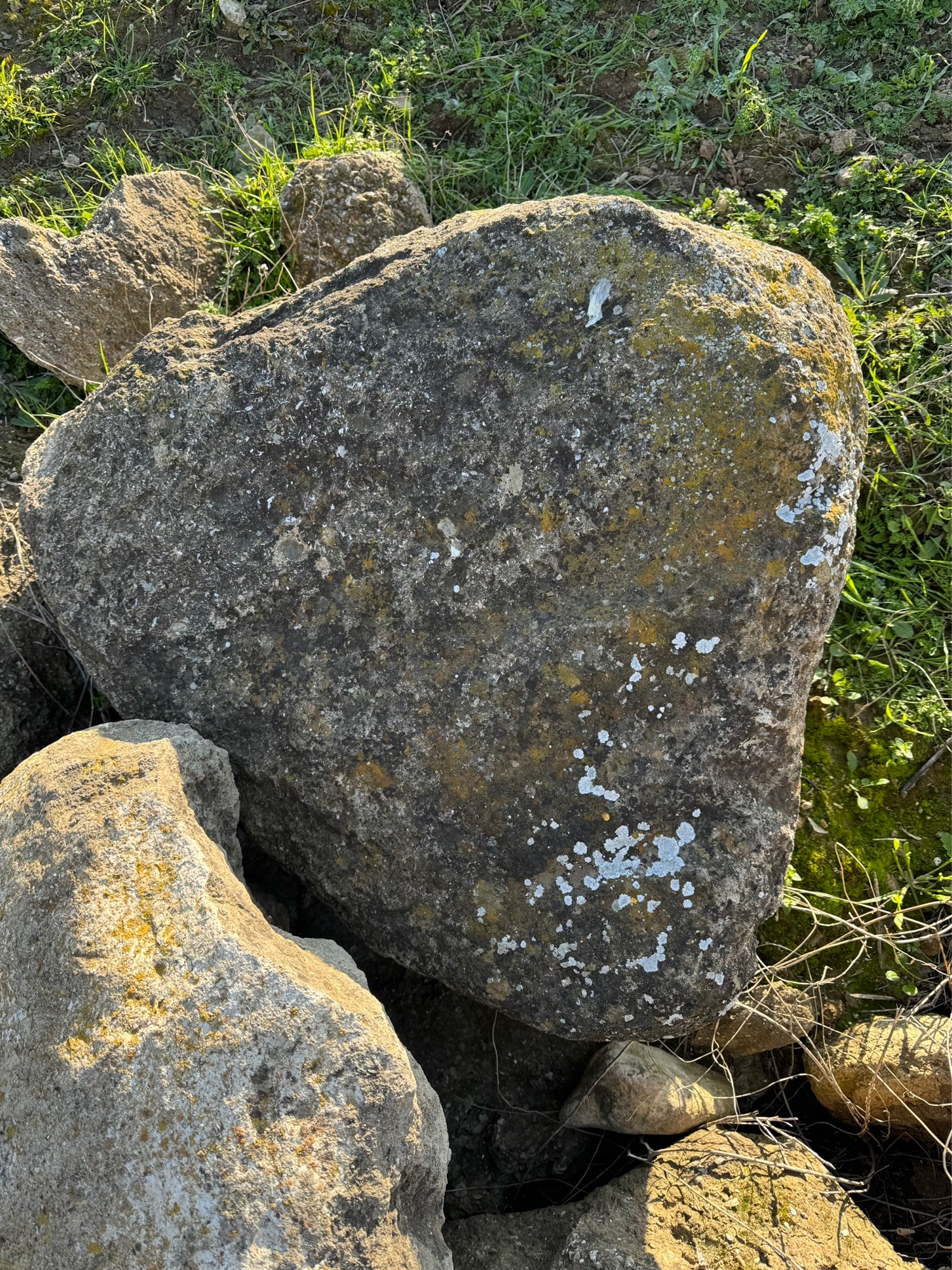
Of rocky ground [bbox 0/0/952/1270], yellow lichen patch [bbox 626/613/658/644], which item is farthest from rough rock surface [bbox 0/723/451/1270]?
yellow lichen patch [bbox 626/613/658/644]

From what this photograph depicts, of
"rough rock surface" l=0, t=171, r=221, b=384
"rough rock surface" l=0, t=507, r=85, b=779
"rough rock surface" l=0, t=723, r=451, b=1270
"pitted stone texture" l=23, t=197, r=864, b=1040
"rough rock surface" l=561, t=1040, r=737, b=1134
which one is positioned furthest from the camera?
"rough rock surface" l=0, t=171, r=221, b=384

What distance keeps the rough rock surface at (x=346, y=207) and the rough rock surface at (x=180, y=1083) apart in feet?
7.27

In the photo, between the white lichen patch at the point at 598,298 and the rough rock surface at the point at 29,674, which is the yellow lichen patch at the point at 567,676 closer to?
the white lichen patch at the point at 598,298

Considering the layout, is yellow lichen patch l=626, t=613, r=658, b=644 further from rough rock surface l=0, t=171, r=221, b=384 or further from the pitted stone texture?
rough rock surface l=0, t=171, r=221, b=384

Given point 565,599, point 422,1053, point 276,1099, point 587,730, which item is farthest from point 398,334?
point 422,1053

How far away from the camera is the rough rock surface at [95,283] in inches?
129

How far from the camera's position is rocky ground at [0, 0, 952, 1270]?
1.66 metres

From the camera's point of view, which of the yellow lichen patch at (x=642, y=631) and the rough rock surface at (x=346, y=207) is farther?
the rough rock surface at (x=346, y=207)

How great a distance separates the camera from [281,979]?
1667 millimetres

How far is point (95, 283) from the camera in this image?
3283 millimetres

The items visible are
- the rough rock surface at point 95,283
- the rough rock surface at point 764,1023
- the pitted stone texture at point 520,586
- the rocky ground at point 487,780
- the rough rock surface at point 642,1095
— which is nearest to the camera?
the rocky ground at point 487,780

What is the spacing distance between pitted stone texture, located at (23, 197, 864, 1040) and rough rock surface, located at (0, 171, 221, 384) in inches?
49.4

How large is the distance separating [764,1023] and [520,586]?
140 centimetres

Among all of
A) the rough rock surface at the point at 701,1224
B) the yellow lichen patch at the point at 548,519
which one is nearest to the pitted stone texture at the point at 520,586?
the yellow lichen patch at the point at 548,519
